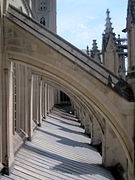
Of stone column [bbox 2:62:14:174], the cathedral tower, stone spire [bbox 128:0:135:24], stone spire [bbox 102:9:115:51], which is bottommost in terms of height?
stone column [bbox 2:62:14:174]

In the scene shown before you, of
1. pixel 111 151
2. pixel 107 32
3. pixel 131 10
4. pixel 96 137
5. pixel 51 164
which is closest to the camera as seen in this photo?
pixel 131 10

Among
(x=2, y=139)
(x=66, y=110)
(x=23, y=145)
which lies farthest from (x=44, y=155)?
(x=66, y=110)

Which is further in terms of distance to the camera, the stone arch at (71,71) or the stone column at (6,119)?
the stone column at (6,119)

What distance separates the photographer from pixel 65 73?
681 cm

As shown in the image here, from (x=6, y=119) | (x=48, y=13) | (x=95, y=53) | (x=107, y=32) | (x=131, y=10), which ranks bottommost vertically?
(x=6, y=119)

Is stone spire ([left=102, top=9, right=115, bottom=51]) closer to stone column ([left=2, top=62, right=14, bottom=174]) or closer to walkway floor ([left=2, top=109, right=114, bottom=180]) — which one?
walkway floor ([left=2, top=109, right=114, bottom=180])

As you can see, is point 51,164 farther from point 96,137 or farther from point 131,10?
point 96,137

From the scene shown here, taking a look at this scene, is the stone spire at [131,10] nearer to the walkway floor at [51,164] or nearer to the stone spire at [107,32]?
the walkway floor at [51,164]

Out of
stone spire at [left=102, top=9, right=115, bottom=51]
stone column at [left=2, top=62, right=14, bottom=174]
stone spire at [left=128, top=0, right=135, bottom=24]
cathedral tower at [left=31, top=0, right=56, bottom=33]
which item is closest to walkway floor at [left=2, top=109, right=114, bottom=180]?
stone column at [left=2, top=62, right=14, bottom=174]

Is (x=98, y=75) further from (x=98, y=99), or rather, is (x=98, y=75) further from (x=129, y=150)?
(x=129, y=150)

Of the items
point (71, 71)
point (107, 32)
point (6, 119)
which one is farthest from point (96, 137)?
point (71, 71)

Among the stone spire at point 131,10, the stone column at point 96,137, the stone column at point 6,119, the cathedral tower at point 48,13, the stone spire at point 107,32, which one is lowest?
the stone column at point 96,137

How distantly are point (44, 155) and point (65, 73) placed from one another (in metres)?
3.97

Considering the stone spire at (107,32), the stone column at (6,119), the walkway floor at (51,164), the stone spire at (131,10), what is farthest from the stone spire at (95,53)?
the stone column at (6,119)
